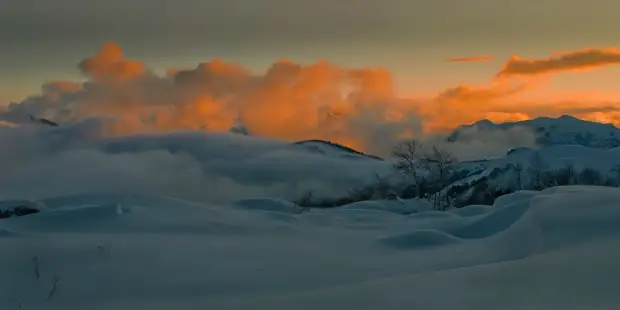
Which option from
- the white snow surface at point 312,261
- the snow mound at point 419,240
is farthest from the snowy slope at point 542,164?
the snow mound at point 419,240

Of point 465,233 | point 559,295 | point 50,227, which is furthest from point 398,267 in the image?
point 50,227

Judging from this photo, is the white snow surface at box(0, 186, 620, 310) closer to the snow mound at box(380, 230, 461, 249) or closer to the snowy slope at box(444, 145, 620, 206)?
the snow mound at box(380, 230, 461, 249)

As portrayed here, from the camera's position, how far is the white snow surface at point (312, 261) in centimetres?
1026

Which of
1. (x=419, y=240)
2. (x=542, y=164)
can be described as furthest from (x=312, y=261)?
(x=542, y=164)

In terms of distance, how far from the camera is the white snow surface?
33.7 ft

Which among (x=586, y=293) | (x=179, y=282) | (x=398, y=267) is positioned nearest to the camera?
(x=586, y=293)

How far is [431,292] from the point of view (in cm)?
1038

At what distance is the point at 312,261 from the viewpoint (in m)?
16.1

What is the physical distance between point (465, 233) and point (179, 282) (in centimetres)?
1141

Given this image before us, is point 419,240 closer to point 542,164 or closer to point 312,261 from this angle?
point 312,261

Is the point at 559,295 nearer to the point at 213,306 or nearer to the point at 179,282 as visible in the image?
the point at 213,306

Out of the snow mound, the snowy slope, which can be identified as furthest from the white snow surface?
the snowy slope

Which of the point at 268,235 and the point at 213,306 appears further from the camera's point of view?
the point at 268,235

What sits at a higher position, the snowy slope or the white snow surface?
the snowy slope
